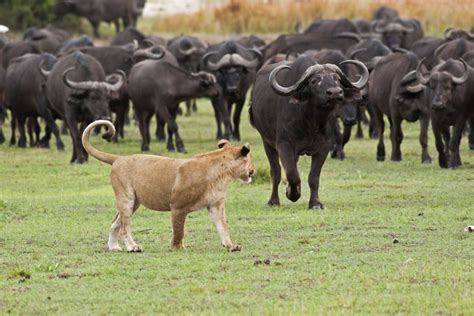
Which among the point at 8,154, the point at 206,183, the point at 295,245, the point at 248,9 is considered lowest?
the point at 248,9

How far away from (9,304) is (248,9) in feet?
143

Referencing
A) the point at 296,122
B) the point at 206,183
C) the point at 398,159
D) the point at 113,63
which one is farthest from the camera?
the point at 113,63

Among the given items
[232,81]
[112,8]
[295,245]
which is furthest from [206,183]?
[112,8]

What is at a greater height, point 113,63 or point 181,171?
point 181,171

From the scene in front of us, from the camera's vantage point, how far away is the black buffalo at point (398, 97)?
2134cm

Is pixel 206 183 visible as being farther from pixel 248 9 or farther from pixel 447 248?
pixel 248 9

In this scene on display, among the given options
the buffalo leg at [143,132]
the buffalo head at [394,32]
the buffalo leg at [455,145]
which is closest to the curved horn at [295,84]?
the buffalo leg at [455,145]

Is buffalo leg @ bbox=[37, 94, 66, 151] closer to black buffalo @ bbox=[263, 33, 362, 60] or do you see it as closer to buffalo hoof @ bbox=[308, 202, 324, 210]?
black buffalo @ bbox=[263, 33, 362, 60]

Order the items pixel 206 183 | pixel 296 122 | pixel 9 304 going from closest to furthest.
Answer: pixel 9 304
pixel 206 183
pixel 296 122

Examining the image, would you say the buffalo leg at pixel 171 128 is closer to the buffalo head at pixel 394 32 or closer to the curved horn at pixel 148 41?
the curved horn at pixel 148 41

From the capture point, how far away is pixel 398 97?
2152 cm

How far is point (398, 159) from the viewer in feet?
72.0

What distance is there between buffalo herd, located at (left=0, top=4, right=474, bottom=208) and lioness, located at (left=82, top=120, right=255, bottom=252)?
301cm

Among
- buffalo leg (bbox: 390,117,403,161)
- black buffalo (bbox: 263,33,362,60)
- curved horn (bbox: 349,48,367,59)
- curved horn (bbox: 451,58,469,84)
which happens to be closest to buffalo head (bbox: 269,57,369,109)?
curved horn (bbox: 451,58,469,84)
